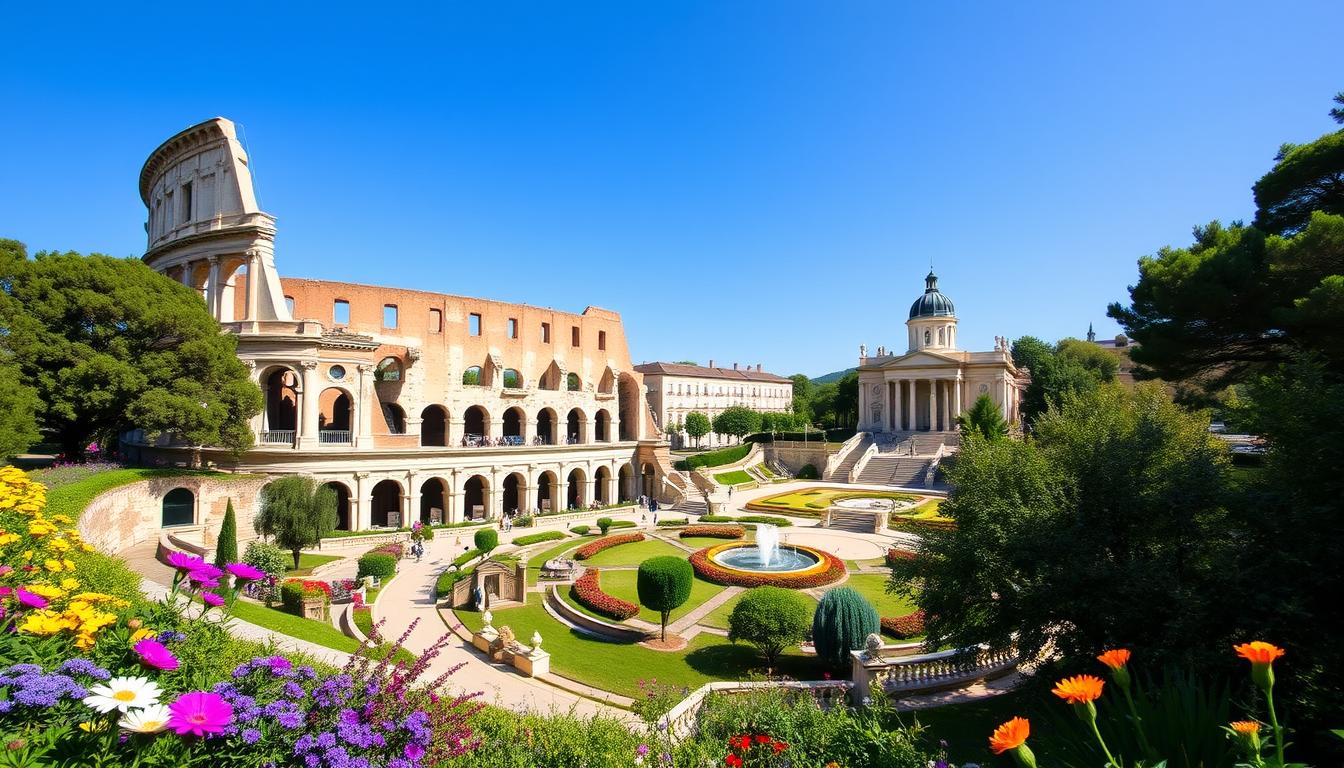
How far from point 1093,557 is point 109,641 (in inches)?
529

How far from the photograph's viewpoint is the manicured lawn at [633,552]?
2800cm

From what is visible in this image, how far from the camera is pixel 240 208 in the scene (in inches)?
1288

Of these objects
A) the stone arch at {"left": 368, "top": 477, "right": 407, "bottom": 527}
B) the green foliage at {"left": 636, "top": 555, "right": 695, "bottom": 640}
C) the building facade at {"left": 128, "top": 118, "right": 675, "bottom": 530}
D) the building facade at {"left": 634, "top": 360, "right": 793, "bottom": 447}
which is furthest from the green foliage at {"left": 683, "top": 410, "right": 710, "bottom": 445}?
the green foliage at {"left": 636, "top": 555, "right": 695, "bottom": 640}

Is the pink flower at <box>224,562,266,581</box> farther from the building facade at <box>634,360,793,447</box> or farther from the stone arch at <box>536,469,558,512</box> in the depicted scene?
the building facade at <box>634,360,793,447</box>

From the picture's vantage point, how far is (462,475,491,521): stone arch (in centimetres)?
3972

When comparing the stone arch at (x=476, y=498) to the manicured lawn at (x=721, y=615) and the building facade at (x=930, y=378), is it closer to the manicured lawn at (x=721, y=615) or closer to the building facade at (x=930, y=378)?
the manicured lawn at (x=721, y=615)

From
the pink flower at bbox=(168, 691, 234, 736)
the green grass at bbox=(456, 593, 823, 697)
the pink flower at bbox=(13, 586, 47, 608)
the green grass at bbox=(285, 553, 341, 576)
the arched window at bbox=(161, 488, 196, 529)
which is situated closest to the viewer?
the pink flower at bbox=(168, 691, 234, 736)

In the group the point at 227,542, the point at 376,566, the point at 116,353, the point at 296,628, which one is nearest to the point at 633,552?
the point at 376,566

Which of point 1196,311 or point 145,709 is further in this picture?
point 1196,311

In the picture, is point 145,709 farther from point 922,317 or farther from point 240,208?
point 922,317

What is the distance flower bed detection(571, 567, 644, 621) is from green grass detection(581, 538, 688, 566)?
173 inches

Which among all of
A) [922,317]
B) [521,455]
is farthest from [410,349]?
[922,317]

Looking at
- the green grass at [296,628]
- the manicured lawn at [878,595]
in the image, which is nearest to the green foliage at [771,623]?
the manicured lawn at [878,595]

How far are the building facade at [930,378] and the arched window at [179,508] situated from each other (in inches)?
2272
